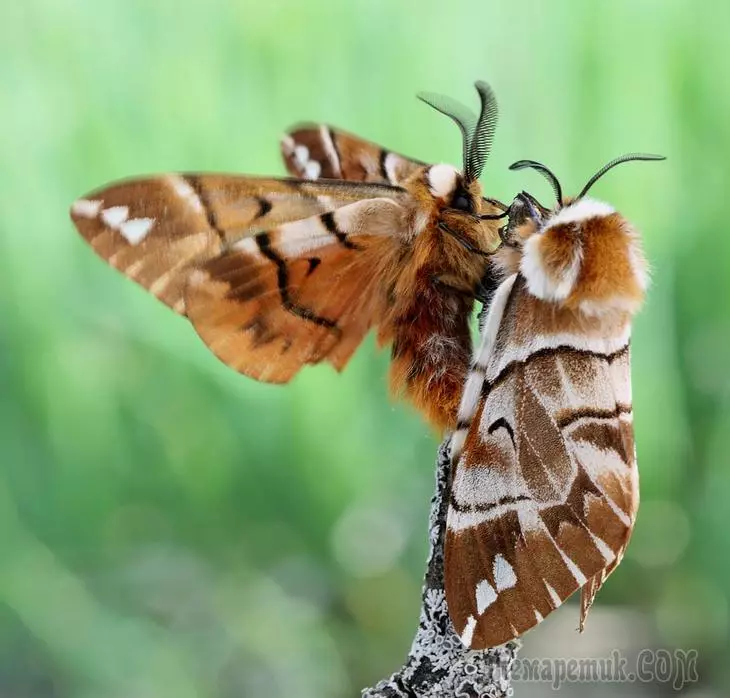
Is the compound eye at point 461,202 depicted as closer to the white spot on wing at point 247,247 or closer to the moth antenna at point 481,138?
the moth antenna at point 481,138

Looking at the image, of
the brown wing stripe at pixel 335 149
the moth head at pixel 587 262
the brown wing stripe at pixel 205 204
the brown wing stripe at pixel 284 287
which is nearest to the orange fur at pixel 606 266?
the moth head at pixel 587 262

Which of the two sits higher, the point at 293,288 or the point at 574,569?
the point at 293,288

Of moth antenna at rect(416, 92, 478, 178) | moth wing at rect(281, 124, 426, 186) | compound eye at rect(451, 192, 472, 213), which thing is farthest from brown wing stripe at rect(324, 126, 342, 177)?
compound eye at rect(451, 192, 472, 213)

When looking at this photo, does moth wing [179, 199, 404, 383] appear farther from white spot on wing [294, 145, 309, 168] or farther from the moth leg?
white spot on wing [294, 145, 309, 168]

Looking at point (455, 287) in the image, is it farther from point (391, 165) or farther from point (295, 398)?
point (295, 398)

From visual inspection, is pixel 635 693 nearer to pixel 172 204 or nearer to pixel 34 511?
pixel 34 511
